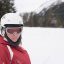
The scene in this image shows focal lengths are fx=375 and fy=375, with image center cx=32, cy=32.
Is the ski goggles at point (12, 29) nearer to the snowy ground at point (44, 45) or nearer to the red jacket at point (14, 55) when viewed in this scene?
the red jacket at point (14, 55)

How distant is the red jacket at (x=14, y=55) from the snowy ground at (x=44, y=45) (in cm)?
349

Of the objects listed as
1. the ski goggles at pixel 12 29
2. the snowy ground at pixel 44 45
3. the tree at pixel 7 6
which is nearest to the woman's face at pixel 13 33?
the ski goggles at pixel 12 29

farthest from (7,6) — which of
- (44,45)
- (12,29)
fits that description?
(12,29)

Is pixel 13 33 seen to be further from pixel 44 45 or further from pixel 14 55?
pixel 44 45

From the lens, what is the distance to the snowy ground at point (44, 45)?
20.7ft

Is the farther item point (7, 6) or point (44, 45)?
point (7, 6)

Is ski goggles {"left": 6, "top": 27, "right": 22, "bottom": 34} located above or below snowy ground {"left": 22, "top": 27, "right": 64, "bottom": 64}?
above

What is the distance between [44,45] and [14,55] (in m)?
4.31

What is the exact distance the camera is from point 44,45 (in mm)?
6785

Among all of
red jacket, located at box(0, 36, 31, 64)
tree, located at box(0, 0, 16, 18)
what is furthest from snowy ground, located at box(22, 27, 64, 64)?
red jacket, located at box(0, 36, 31, 64)

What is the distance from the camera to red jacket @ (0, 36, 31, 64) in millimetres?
2404

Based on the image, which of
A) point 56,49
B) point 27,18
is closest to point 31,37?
point 56,49

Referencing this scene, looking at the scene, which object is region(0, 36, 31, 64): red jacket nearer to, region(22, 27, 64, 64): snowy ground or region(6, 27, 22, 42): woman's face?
region(6, 27, 22, 42): woman's face

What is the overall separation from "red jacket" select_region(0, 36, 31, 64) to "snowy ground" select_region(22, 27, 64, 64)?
3485mm
